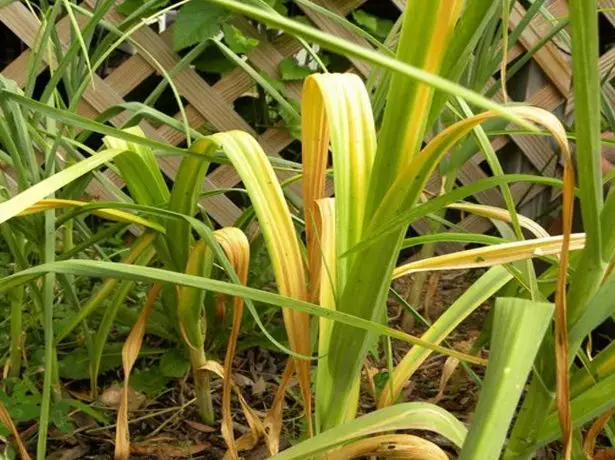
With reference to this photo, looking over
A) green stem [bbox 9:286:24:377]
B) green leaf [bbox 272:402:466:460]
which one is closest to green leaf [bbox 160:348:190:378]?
green stem [bbox 9:286:24:377]

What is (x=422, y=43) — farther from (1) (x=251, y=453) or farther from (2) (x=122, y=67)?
(2) (x=122, y=67)

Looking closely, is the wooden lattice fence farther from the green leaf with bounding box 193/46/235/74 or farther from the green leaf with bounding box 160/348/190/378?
the green leaf with bounding box 160/348/190/378

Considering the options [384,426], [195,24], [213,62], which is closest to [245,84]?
[213,62]

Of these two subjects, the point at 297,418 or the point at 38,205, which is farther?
the point at 297,418

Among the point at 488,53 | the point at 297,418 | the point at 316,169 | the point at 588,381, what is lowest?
the point at 297,418

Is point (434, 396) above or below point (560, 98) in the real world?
below

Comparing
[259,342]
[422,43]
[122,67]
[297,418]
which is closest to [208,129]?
[122,67]

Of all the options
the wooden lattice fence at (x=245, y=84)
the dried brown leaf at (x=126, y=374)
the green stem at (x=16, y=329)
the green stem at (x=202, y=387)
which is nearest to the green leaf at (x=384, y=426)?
the dried brown leaf at (x=126, y=374)
